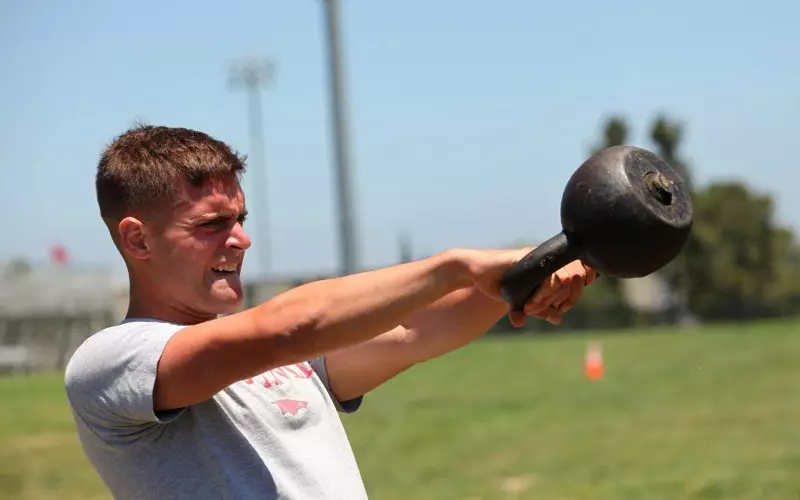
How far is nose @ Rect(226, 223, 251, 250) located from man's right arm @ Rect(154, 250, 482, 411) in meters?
0.25

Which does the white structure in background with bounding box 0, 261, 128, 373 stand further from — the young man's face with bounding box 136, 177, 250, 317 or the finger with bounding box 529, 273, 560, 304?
the finger with bounding box 529, 273, 560, 304

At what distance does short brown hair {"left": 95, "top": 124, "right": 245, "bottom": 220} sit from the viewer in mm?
2654

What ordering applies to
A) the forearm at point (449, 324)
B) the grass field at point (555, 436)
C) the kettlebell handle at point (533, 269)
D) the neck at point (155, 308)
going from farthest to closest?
1. the grass field at point (555, 436)
2. the forearm at point (449, 324)
3. the neck at point (155, 308)
4. the kettlebell handle at point (533, 269)

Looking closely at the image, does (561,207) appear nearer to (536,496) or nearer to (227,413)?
(227,413)

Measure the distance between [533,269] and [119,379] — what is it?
924mm

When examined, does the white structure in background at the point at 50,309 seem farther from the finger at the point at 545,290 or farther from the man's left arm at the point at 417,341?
the finger at the point at 545,290

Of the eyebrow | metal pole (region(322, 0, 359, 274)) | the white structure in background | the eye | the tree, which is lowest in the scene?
the tree

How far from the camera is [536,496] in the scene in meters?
8.88

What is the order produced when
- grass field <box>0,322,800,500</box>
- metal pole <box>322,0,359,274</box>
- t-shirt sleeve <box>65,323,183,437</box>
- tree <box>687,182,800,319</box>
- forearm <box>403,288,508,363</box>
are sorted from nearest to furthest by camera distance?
1. t-shirt sleeve <box>65,323,183,437</box>
2. forearm <box>403,288,508,363</box>
3. grass field <box>0,322,800,500</box>
4. metal pole <box>322,0,359,274</box>
5. tree <box>687,182,800,319</box>

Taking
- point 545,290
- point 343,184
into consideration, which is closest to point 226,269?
point 545,290

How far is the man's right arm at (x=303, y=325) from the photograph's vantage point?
2383 mm

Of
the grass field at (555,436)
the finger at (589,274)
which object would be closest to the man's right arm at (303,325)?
the finger at (589,274)

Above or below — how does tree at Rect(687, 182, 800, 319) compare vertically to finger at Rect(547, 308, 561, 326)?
below

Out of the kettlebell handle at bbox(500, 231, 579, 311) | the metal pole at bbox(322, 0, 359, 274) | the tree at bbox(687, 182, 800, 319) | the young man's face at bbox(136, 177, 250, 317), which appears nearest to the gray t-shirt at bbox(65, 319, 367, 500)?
the young man's face at bbox(136, 177, 250, 317)
